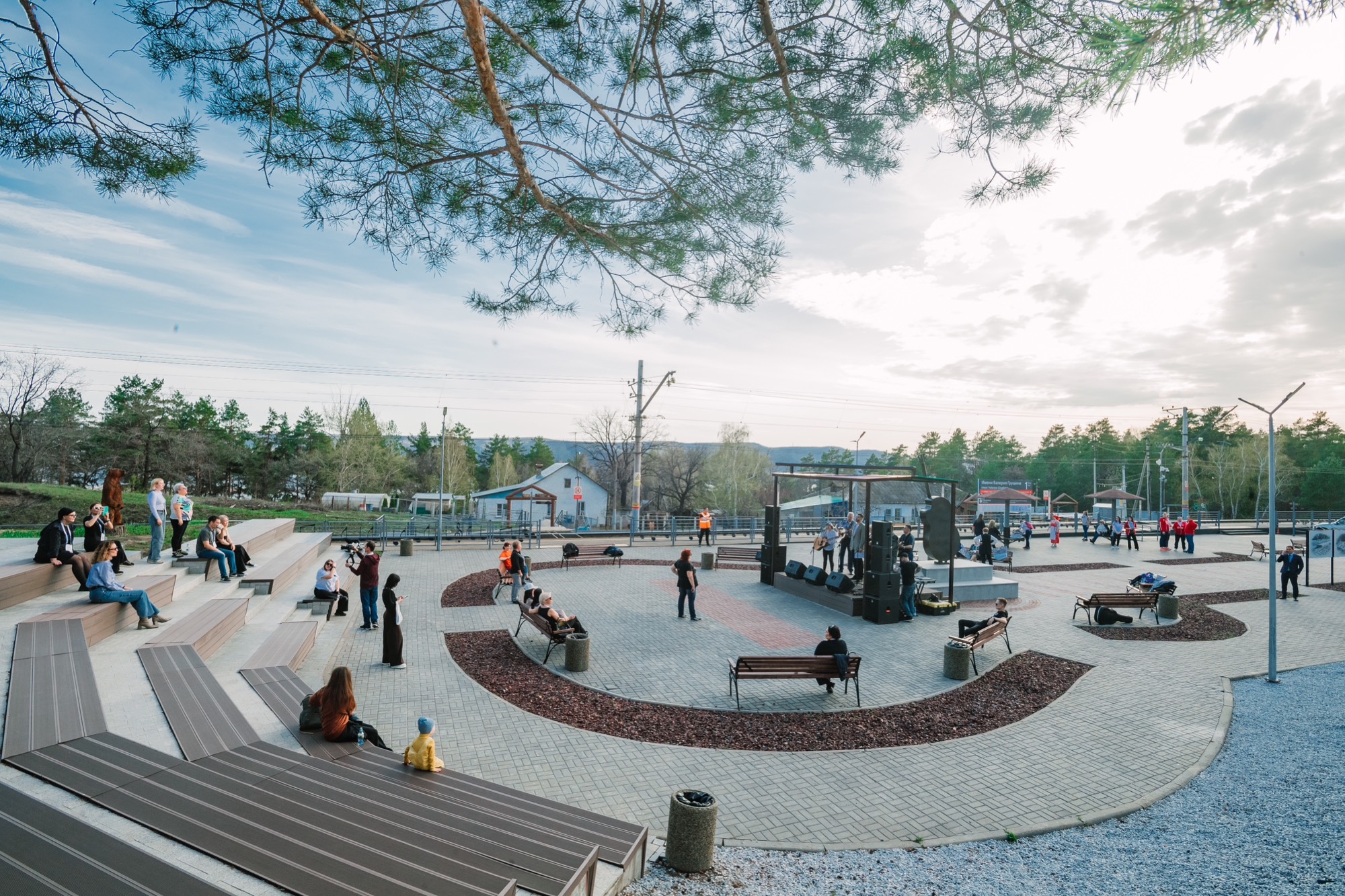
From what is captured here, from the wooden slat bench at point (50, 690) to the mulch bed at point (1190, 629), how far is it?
16.8m

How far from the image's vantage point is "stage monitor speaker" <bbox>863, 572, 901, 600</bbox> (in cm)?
1462

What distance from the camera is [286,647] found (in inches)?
385

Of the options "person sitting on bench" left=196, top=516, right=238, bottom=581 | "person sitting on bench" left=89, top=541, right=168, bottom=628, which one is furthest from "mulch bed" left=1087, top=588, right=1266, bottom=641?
"person sitting on bench" left=196, top=516, right=238, bottom=581

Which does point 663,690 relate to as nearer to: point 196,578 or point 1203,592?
point 196,578

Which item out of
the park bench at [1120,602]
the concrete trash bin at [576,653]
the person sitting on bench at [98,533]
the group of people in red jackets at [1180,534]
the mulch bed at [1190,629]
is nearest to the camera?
the concrete trash bin at [576,653]

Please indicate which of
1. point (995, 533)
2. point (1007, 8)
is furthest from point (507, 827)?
point (995, 533)

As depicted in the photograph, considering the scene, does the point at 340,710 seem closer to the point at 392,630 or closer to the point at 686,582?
the point at 392,630

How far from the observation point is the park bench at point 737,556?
79.4ft

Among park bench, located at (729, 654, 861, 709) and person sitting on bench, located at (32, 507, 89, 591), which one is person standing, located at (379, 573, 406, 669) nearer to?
person sitting on bench, located at (32, 507, 89, 591)

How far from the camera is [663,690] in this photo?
9891mm

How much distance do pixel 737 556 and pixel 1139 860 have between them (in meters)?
19.0

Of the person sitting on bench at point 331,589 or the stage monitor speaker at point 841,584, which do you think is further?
the stage monitor speaker at point 841,584

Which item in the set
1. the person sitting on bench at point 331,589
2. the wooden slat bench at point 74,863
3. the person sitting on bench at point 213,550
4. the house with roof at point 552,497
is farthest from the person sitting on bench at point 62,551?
the house with roof at point 552,497

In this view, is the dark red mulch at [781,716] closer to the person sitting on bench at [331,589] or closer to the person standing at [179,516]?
the person sitting on bench at [331,589]
